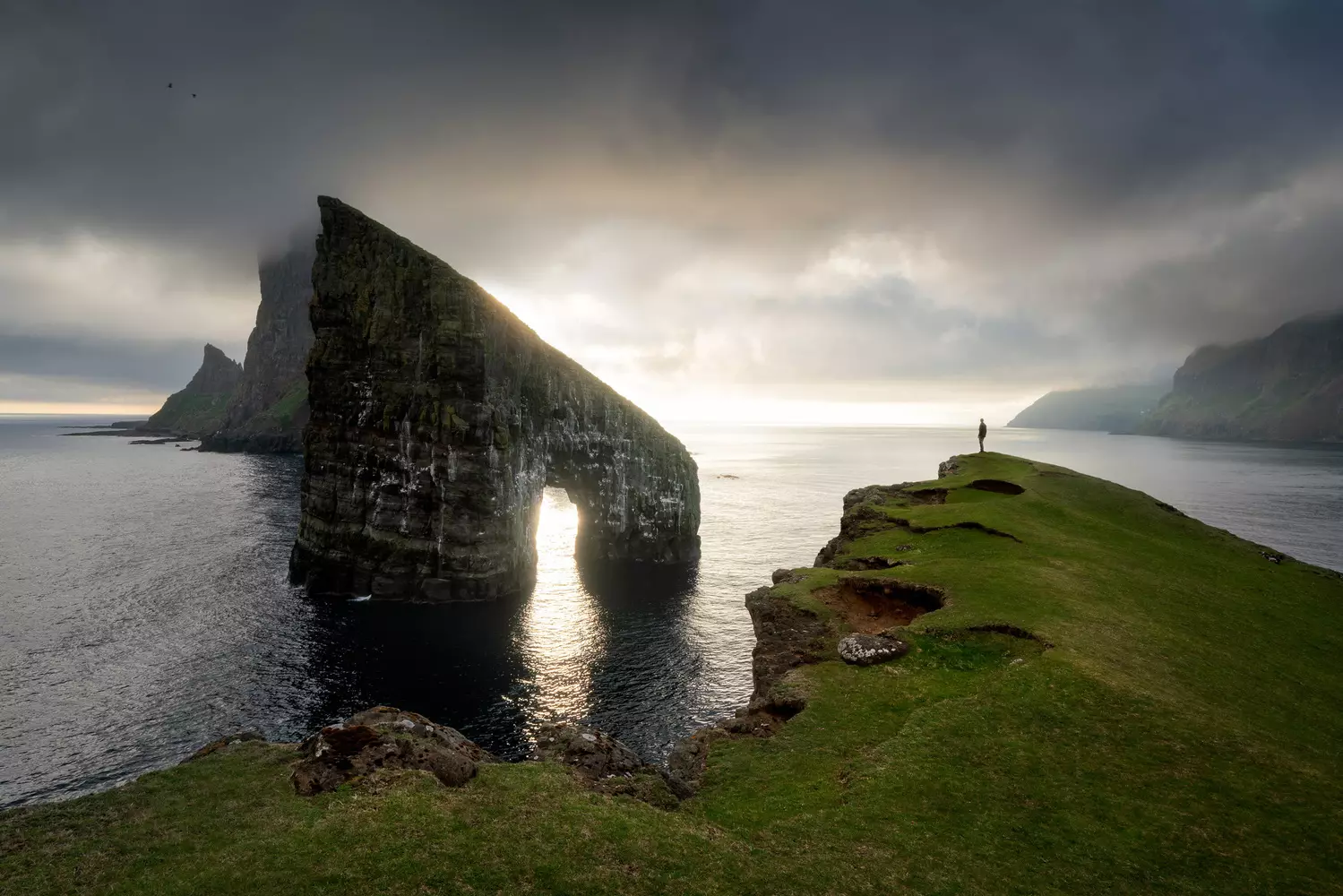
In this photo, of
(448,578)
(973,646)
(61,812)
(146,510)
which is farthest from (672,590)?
(146,510)

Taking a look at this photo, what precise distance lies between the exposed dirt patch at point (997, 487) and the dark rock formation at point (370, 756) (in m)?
45.3

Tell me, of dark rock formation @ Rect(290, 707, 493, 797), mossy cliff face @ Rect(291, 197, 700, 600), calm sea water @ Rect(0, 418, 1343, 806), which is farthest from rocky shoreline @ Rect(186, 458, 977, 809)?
mossy cliff face @ Rect(291, 197, 700, 600)

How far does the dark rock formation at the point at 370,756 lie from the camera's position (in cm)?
1722

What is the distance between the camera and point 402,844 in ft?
45.9

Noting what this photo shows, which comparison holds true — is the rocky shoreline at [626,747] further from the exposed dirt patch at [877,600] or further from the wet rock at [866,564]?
the wet rock at [866,564]

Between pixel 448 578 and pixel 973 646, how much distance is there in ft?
172

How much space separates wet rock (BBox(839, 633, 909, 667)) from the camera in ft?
76.4

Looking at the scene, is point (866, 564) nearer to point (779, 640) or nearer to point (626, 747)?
point (779, 640)

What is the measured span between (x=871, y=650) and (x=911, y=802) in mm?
8415

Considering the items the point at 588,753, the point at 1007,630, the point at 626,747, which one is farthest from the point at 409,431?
the point at 1007,630

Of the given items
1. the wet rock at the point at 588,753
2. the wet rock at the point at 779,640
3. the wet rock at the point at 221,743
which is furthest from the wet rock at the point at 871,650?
the wet rock at the point at 221,743

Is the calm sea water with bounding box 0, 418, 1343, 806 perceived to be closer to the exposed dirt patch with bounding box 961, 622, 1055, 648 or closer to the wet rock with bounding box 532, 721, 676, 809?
the wet rock with bounding box 532, 721, 676, 809

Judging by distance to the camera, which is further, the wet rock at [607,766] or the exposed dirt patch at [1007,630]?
the exposed dirt patch at [1007,630]

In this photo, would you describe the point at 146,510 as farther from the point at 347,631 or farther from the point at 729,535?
the point at 729,535
